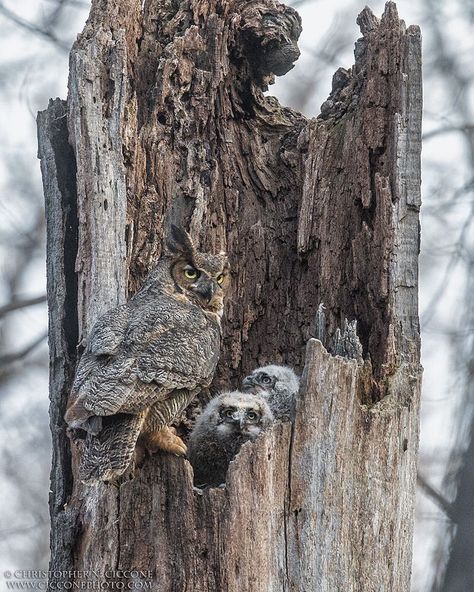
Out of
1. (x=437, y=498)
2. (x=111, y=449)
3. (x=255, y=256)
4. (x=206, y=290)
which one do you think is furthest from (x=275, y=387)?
(x=437, y=498)

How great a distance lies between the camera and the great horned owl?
3.16 metres

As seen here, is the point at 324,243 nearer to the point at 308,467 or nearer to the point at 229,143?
the point at 229,143

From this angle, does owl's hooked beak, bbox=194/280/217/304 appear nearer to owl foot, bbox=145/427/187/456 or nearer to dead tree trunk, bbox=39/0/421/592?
dead tree trunk, bbox=39/0/421/592

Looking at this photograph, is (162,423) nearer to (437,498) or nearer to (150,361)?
(150,361)

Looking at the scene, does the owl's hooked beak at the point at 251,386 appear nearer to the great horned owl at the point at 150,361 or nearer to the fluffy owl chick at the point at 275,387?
the fluffy owl chick at the point at 275,387

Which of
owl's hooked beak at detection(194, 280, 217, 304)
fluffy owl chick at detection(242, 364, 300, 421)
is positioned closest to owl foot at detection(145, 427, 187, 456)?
owl's hooked beak at detection(194, 280, 217, 304)

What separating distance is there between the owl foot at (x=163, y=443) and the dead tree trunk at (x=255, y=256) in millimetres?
260

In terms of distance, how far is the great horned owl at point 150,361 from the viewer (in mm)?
3160

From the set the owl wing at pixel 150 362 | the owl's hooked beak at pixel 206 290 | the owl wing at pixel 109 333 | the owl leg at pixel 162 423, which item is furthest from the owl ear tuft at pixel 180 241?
the owl leg at pixel 162 423

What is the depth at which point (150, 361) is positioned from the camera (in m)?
3.30

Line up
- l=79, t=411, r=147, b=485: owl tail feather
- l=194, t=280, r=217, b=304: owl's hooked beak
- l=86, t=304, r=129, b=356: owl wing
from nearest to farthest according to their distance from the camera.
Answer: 1. l=79, t=411, r=147, b=485: owl tail feather
2. l=86, t=304, r=129, b=356: owl wing
3. l=194, t=280, r=217, b=304: owl's hooked beak

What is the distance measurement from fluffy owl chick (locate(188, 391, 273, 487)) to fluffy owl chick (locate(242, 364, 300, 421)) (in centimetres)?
23

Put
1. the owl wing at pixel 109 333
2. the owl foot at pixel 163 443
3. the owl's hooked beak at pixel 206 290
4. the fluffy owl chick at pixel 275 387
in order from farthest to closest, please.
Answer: the fluffy owl chick at pixel 275 387, the owl's hooked beak at pixel 206 290, the owl foot at pixel 163 443, the owl wing at pixel 109 333

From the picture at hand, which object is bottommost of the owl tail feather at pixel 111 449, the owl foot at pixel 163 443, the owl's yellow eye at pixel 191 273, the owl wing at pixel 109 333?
the owl tail feather at pixel 111 449
